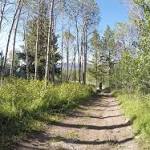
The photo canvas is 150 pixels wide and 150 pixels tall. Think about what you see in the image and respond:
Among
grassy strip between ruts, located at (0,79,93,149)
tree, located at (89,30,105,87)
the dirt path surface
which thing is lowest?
the dirt path surface

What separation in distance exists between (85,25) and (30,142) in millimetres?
44121

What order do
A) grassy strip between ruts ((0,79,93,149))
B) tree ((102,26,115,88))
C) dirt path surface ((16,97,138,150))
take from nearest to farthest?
dirt path surface ((16,97,138,150))
grassy strip between ruts ((0,79,93,149))
tree ((102,26,115,88))

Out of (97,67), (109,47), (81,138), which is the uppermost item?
(109,47)

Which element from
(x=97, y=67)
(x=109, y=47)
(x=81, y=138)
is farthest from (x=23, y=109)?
(x=97, y=67)

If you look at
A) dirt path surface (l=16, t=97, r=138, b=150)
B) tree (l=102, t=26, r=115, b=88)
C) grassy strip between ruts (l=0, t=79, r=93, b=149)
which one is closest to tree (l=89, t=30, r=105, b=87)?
tree (l=102, t=26, r=115, b=88)

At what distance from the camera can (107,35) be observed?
3447 inches

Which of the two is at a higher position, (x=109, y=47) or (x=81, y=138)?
(x=109, y=47)

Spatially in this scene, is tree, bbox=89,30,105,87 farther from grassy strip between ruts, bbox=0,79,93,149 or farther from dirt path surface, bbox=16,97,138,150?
dirt path surface, bbox=16,97,138,150

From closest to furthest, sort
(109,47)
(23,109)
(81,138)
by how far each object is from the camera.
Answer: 1. (81,138)
2. (23,109)
3. (109,47)

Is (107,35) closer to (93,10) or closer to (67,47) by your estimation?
(67,47)

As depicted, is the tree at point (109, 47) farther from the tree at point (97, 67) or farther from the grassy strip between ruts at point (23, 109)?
the grassy strip between ruts at point (23, 109)

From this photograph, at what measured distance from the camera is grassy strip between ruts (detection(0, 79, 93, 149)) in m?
12.3

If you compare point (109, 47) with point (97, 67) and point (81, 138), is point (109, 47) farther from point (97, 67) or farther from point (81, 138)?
point (81, 138)

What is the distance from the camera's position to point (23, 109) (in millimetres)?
15375
